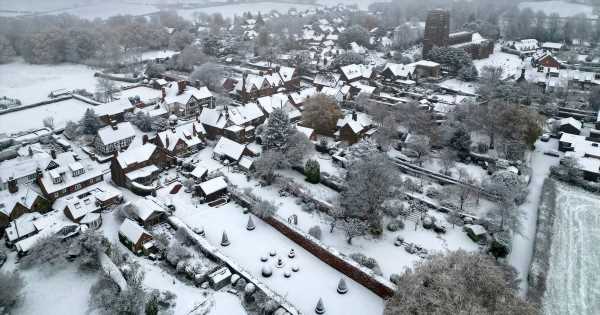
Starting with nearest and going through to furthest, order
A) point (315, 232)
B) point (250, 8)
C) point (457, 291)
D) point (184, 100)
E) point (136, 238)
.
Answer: point (457, 291) < point (136, 238) < point (315, 232) < point (184, 100) < point (250, 8)

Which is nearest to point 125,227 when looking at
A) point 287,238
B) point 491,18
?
point 287,238

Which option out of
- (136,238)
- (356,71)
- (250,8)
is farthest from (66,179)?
(250,8)

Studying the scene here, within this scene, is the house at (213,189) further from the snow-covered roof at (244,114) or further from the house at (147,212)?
the snow-covered roof at (244,114)

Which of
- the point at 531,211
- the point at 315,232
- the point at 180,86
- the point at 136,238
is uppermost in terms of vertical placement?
the point at 180,86

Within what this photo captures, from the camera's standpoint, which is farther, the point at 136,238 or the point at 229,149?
the point at 229,149

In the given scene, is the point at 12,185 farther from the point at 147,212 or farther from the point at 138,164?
the point at 147,212

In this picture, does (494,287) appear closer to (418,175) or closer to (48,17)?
(418,175)
